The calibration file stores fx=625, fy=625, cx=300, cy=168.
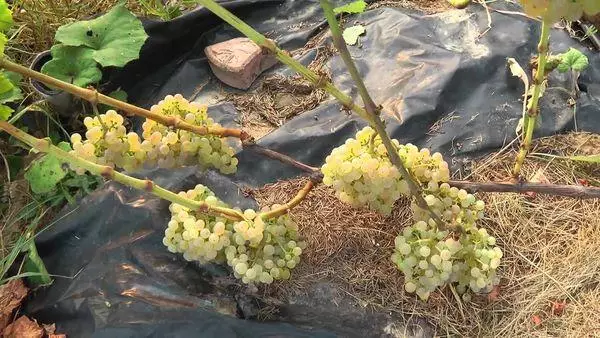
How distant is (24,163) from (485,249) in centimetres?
169

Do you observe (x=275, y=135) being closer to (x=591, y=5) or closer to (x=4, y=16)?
(x=4, y=16)

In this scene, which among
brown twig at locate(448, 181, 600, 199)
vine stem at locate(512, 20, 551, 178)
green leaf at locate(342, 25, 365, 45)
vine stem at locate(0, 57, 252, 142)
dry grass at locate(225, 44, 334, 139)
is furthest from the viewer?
green leaf at locate(342, 25, 365, 45)

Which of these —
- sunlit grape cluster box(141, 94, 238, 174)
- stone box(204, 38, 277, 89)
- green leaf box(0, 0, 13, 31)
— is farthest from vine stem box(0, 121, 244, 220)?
stone box(204, 38, 277, 89)

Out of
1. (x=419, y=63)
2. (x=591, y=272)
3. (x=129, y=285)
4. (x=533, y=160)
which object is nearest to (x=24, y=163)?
(x=129, y=285)

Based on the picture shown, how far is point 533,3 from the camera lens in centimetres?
112

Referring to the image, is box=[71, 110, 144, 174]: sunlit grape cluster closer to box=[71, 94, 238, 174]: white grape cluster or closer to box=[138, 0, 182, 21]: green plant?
box=[71, 94, 238, 174]: white grape cluster

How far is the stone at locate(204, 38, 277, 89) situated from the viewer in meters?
2.36

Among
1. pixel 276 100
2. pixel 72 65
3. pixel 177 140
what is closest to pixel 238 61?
pixel 276 100

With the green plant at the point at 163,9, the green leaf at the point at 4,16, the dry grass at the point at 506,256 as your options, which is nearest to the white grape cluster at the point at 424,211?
the dry grass at the point at 506,256

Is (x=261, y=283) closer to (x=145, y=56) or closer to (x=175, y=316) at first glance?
(x=175, y=316)

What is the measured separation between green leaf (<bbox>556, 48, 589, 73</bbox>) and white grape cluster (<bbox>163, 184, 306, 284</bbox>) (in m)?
1.13

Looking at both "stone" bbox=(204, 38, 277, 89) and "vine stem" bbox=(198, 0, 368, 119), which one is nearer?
"vine stem" bbox=(198, 0, 368, 119)

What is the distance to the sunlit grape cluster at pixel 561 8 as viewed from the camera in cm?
99

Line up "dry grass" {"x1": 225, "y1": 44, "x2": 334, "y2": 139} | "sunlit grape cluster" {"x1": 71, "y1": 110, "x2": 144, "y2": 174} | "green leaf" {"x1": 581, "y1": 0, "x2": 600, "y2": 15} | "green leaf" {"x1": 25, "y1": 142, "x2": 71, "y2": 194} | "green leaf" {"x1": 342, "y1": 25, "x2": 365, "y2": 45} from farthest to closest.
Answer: "green leaf" {"x1": 342, "y1": 25, "x2": 365, "y2": 45} < "dry grass" {"x1": 225, "y1": 44, "x2": 334, "y2": 139} < "green leaf" {"x1": 25, "y1": 142, "x2": 71, "y2": 194} < "sunlit grape cluster" {"x1": 71, "y1": 110, "x2": 144, "y2": 174} < "green leaf" {"x1": 581, "y1": 0, "x2": 600, "y2": 15}
